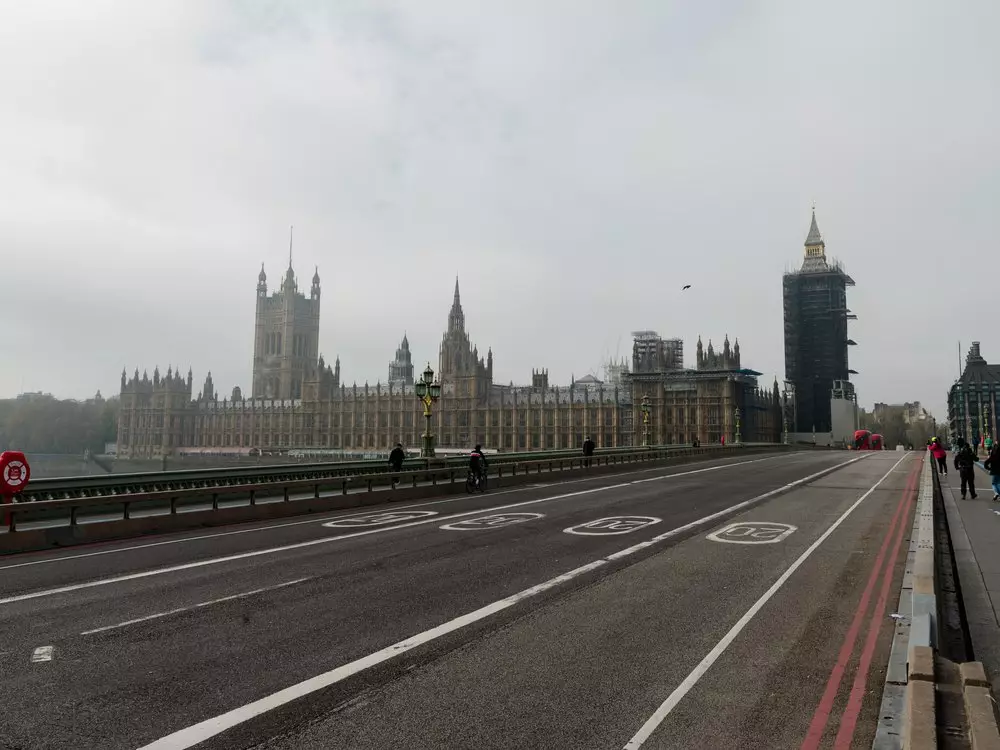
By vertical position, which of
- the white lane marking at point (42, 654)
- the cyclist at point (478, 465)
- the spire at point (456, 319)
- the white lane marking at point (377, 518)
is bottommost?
the white lane marking at point (377, 518)

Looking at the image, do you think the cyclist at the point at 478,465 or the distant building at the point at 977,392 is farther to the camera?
the distant building at the point at 977,392

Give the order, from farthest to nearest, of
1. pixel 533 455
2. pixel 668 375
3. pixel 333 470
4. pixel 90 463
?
pixel 668 375 → pixel 90 463 → pixel 533 455 → pixel 333 470

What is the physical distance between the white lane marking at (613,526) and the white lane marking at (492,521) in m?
1.62

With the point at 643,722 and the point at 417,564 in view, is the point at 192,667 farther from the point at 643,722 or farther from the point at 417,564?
the point at 417,564

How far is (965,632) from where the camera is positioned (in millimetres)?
7941

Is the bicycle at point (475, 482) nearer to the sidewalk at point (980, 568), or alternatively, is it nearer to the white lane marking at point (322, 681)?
the sidewalk at point (980, 568)

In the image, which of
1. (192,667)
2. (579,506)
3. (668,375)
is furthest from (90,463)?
(192,667)

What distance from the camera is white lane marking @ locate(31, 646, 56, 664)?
21.9ft

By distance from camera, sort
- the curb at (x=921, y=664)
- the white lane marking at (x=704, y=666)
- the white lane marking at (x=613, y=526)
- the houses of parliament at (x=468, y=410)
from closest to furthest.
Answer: the curb at (x=921, y=664) < the white lane marking at (x=704, y=666) < the white lane marking at (x=613, y=526) < the houses of parliament at (x=468, y=410)

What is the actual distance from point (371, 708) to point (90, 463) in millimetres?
129480

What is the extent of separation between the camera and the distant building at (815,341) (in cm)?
13038

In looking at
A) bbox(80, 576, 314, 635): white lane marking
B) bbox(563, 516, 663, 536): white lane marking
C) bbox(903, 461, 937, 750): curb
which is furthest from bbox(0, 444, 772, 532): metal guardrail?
bbox(903, 461, 937, 750): curb

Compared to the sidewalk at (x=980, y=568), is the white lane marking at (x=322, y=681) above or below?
above

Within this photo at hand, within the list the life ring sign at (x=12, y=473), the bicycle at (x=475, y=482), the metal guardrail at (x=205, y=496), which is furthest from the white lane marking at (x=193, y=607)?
the bicycle at (x=475, y=482)
